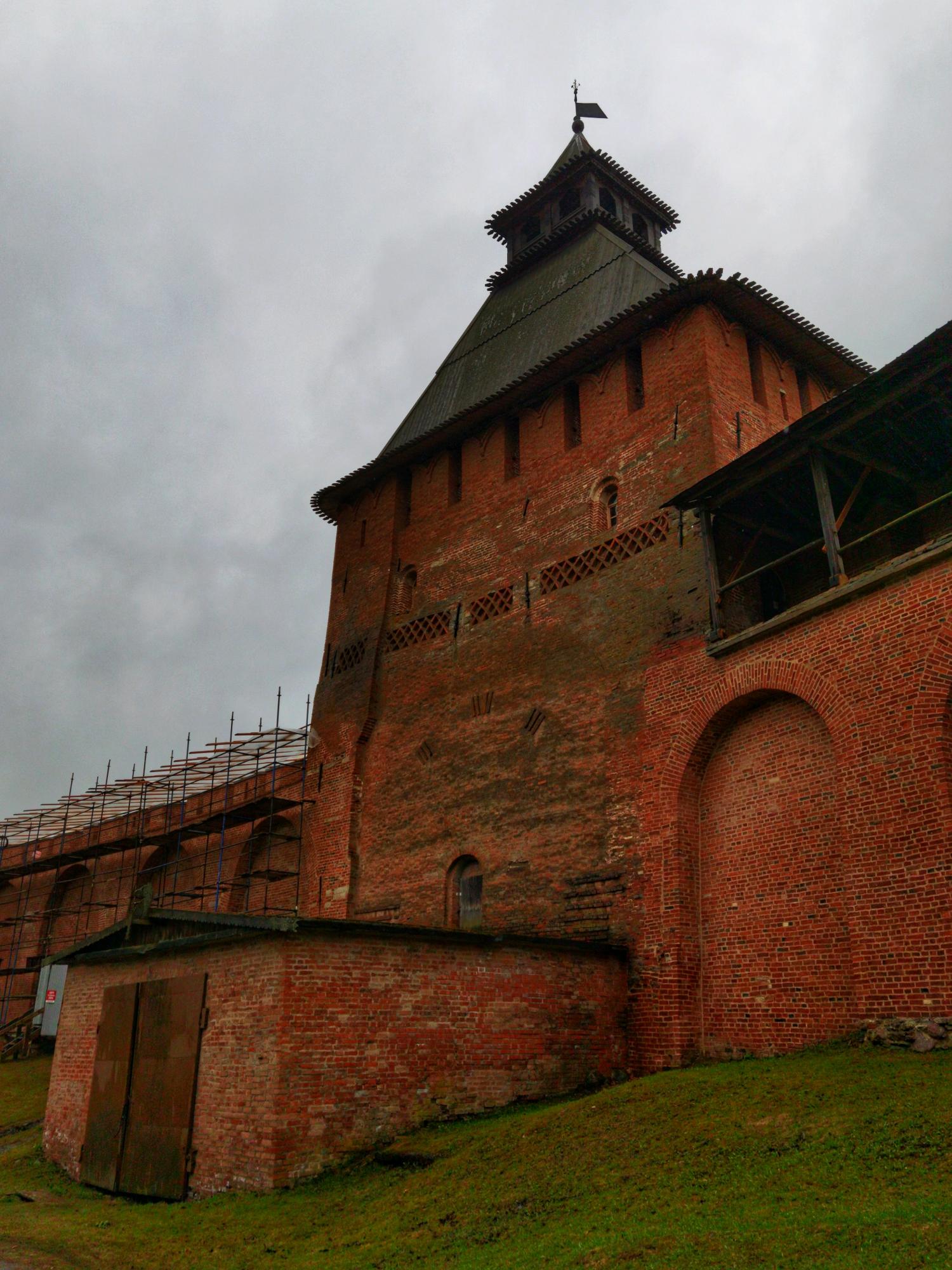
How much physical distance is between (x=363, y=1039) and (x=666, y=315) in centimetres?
1232

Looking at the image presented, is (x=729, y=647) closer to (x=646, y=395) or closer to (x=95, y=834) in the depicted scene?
(x=646, y=395)

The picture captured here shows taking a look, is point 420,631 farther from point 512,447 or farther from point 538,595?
point 512,447

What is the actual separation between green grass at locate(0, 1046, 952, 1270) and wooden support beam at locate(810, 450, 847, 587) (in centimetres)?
529

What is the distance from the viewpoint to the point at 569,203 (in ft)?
86.7

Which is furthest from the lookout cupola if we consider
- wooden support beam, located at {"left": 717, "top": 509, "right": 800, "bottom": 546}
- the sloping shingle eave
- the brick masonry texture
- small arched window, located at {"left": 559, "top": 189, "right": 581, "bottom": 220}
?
the brick masonry texture

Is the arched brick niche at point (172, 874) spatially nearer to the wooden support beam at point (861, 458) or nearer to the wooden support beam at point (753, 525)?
the wooden support beam at point (753, 525)

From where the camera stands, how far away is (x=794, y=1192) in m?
6.61

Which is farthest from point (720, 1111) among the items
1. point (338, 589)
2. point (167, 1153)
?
point (338, 589)

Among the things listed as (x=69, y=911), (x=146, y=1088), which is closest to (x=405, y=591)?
(x=146, y=1088)

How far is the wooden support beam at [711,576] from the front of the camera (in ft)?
44.4

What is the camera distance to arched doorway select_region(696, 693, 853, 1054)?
1148 centimetres

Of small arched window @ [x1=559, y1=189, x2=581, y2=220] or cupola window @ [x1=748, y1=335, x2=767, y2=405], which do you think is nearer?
cupola window @ [x1=748, y1=335, x2=767, y2=405]

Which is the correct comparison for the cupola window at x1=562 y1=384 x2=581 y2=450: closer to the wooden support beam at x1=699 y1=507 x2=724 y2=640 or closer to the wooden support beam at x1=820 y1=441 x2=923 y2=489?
the wooden support beam at x1=699 y1=507 x2=724 y2=640

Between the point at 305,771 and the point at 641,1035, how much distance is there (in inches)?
385
